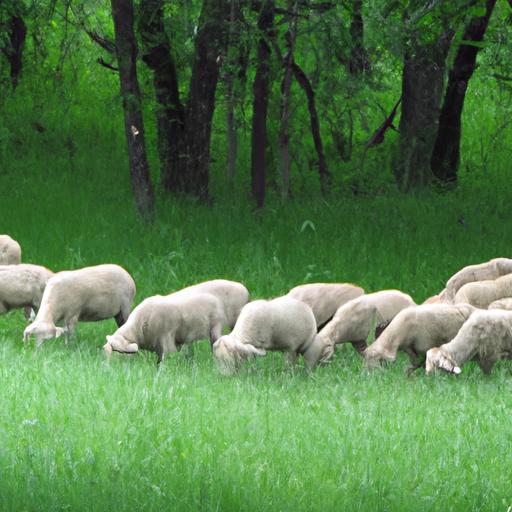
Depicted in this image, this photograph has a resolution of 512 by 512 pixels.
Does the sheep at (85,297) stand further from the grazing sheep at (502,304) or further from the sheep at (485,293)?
the grazing sheep at (502,304)

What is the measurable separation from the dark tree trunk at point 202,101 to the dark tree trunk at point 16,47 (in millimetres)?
4974

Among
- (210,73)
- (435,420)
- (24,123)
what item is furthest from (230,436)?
(24,123)

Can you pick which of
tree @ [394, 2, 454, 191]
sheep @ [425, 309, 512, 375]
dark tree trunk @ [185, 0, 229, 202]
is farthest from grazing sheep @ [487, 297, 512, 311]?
tree @ [394, 2, 454, 191]

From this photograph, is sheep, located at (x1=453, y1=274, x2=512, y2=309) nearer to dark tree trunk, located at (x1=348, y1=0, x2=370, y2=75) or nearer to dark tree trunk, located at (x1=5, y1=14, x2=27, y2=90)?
dark tree trunk, located at (x1=348, y1=0, x2=370, y2=75)

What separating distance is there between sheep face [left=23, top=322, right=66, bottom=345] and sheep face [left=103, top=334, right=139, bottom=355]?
42cm

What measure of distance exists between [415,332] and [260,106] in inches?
307

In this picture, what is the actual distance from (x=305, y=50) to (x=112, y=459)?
531 inches

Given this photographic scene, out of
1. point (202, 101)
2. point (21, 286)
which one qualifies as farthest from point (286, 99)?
point (21, 286)

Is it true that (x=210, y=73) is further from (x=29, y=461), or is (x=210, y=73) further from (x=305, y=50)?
(x=29, y=461)

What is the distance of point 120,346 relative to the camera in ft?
29.3

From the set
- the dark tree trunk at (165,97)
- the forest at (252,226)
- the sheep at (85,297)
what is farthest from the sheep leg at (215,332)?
the dark tree trunk at (165,97)

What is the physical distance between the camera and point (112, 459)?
6.22 meters

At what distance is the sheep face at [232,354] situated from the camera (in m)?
8.63

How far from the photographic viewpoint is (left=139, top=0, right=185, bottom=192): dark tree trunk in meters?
16.8
